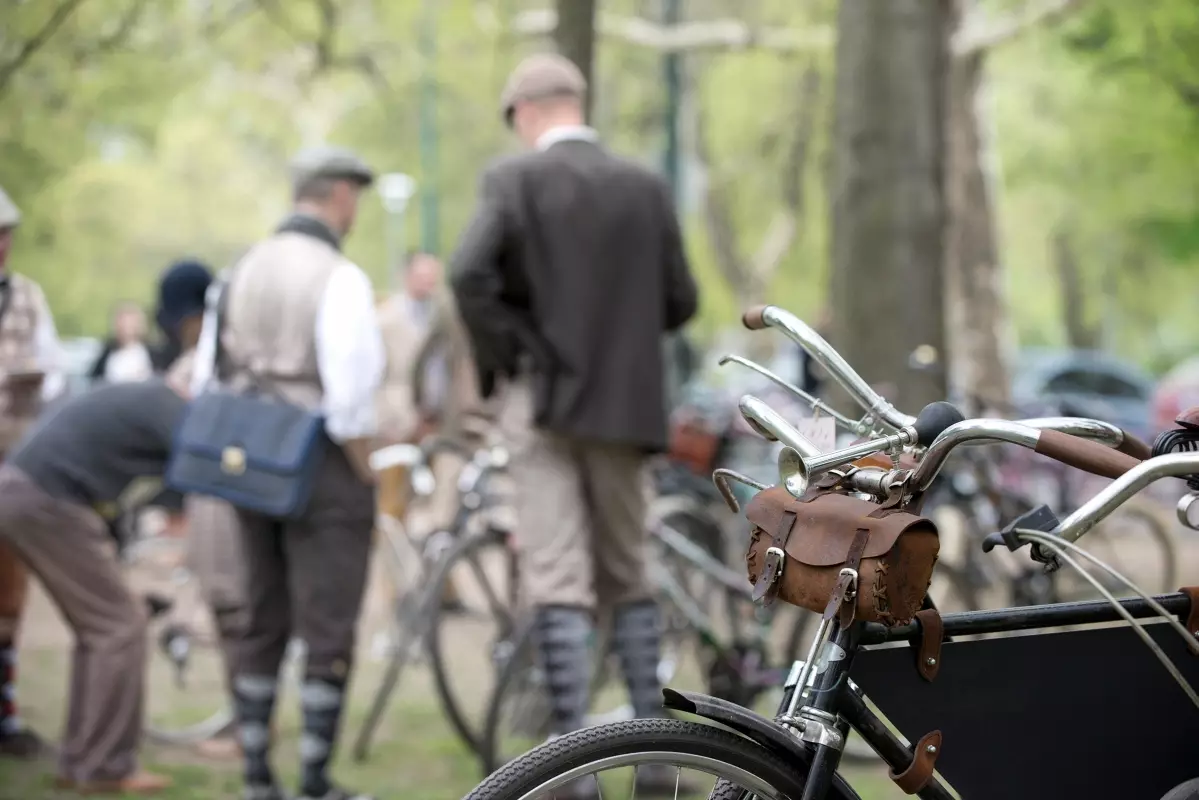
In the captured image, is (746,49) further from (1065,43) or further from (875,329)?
(875,329)

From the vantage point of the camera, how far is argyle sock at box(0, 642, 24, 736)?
21.2ft

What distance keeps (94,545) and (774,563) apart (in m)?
3.70

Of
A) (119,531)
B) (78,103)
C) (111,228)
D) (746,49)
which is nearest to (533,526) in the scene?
(78,103)

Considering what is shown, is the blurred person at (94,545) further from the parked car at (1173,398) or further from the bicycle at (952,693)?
the parked car at (1173,398)

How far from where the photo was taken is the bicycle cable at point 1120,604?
2490 mm

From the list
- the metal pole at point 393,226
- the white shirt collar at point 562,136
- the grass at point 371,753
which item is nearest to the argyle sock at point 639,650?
the grass at point 371,753

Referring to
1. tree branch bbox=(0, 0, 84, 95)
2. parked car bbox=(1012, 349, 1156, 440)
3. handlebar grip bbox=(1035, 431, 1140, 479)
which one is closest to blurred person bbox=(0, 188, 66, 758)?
tree branch bbox=(0, 0, 84, 95)

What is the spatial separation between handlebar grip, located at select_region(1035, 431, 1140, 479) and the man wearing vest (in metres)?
3.15

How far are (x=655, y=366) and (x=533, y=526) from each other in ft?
2.14

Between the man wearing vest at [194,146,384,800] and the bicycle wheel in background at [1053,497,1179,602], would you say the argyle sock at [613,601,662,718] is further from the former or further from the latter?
the bicycle wheel in background at [1053,497,1179,602]

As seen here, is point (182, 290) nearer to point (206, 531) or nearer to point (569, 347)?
point (206, 531)

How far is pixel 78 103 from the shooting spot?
25.5 ft

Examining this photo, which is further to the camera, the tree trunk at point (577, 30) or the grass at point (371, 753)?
the tree trunk at point (577, 30)

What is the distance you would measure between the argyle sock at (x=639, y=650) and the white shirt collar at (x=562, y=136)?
1521mm
